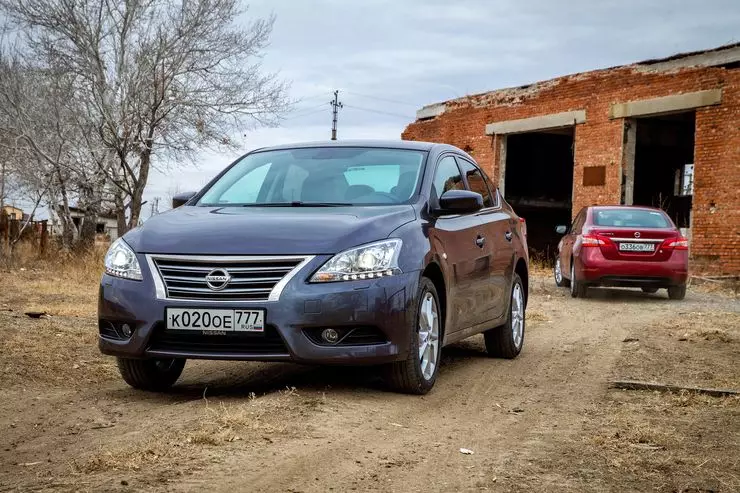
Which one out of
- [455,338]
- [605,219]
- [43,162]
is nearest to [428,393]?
[455,338]

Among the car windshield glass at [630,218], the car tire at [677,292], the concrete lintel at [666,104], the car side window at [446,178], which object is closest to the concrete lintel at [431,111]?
the concrete lintel at [666,104]

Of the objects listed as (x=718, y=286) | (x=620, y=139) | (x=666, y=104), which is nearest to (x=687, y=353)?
(x=718, y=286)

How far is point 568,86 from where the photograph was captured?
24.6 m

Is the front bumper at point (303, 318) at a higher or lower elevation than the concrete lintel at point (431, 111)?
lower

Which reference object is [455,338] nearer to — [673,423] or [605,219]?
[673,423]

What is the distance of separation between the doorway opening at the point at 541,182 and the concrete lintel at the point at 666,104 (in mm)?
6788

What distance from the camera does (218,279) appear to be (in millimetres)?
5379

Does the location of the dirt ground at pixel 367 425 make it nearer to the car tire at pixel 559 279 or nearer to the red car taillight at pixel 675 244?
the red car taillight at pixel 675 244

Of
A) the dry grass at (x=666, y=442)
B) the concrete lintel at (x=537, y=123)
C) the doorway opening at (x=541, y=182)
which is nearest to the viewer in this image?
the dry grass at (x=666, y=442)

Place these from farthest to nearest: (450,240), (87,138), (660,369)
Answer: (87,138), (660,369), (450,240)

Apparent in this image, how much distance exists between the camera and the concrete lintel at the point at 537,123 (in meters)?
24.4

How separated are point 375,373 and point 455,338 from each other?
25.3 inches

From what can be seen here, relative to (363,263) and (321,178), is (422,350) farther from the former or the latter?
(321,178)

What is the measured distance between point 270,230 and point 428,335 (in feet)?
4.09
